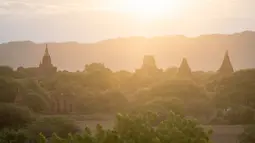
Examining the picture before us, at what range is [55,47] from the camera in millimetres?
172625

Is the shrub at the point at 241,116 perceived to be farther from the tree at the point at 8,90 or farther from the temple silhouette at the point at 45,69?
the temple silhouette at the point at 45,69

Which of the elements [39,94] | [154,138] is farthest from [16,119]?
[154,138]

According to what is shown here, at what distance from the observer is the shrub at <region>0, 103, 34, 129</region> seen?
2796 cm

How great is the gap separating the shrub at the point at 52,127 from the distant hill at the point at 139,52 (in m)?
111

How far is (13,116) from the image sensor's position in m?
28.5

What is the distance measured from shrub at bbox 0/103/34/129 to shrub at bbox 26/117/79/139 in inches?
135

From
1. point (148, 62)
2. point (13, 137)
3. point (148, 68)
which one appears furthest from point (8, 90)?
point (148, 62)

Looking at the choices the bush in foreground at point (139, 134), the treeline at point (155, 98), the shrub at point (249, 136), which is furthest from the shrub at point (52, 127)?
the bush in foreground at point (139, 134)

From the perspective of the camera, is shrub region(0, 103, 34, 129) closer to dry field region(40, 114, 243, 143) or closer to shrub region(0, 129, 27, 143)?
dry field region(40, 114, 243, 143)

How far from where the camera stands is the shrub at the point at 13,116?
91.7ft

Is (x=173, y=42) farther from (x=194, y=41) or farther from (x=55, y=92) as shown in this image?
(x=55, y=92)

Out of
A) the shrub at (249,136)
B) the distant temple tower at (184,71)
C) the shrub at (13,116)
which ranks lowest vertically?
the shrub at (249,136)

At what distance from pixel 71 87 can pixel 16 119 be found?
480 inches

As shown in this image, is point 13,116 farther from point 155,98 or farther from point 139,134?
point 139,134
